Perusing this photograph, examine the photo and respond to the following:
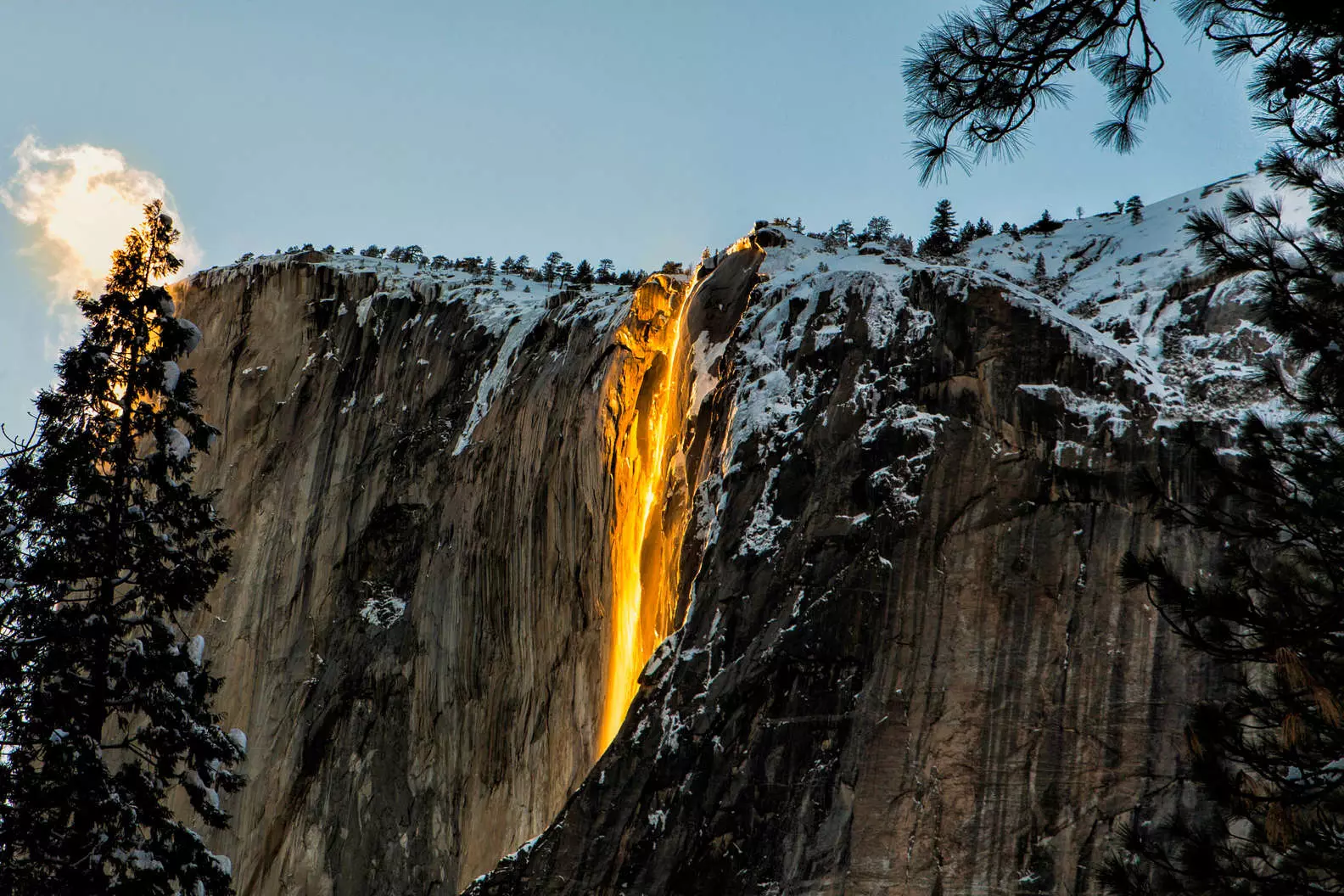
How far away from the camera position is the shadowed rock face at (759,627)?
18.0m

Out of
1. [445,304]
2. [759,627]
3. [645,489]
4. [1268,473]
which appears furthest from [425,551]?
[1268,473]

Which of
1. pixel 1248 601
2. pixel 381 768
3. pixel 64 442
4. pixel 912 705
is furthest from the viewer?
pixel 381 768

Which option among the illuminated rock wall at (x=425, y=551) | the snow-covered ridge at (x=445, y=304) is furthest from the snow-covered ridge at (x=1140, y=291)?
the snow-covered ridge at (x=445, y=304)

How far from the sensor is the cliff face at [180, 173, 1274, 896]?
18.0 meters

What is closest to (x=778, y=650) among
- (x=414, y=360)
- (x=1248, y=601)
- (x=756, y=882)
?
(x=756, y=882)

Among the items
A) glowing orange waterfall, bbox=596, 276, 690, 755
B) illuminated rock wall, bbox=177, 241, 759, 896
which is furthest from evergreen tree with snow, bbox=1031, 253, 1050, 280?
illuminated rock wall, bbox=177, 241, 759, 896

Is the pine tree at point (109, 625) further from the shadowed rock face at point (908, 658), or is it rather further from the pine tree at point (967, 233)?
the pine tree at point (967, 233)

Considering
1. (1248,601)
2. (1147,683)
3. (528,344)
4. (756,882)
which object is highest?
(528,344)

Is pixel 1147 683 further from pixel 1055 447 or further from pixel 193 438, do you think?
pixel 193 438

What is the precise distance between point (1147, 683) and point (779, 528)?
5.61 metres

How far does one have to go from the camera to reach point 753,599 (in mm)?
19859

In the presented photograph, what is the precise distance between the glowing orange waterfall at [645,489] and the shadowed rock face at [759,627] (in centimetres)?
16

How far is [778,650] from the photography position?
752 inches

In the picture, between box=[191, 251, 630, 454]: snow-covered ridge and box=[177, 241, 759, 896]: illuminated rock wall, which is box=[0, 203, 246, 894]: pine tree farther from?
box=[191, 251, 630, 454]: snow-covered ridge
